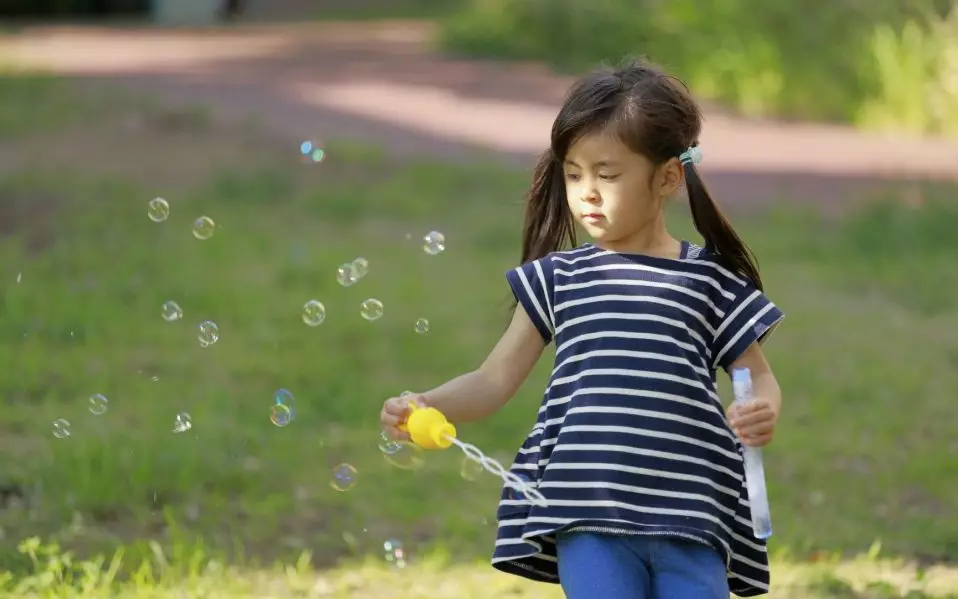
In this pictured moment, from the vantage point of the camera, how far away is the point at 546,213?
2.92 meters

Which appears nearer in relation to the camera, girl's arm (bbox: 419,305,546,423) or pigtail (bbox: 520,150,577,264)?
girl's arm (bbox: 419,305,546,423)

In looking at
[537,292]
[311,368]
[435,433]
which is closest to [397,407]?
[435,433]

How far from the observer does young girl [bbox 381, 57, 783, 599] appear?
2.60 m

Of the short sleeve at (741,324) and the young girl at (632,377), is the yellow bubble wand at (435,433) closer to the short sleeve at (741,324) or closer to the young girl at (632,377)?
the young girl at (632,377)

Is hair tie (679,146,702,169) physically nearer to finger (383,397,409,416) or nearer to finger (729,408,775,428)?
finger (729,408,775,428)

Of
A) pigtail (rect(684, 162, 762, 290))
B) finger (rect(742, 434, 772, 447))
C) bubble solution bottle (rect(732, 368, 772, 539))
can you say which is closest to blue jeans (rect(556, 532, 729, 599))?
bubble solution bottle (rect(732, 368, 772, 539))

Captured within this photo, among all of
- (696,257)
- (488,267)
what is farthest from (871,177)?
(696,257)

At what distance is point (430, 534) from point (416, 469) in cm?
70

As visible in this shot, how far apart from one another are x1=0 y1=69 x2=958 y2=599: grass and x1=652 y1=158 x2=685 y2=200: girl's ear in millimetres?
451

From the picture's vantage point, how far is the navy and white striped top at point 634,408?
260cm

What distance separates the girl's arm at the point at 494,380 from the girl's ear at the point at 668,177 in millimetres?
325

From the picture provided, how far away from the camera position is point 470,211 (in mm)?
8883

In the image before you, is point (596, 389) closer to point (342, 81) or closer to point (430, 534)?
point (430, 534)

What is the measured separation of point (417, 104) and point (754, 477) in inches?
394
